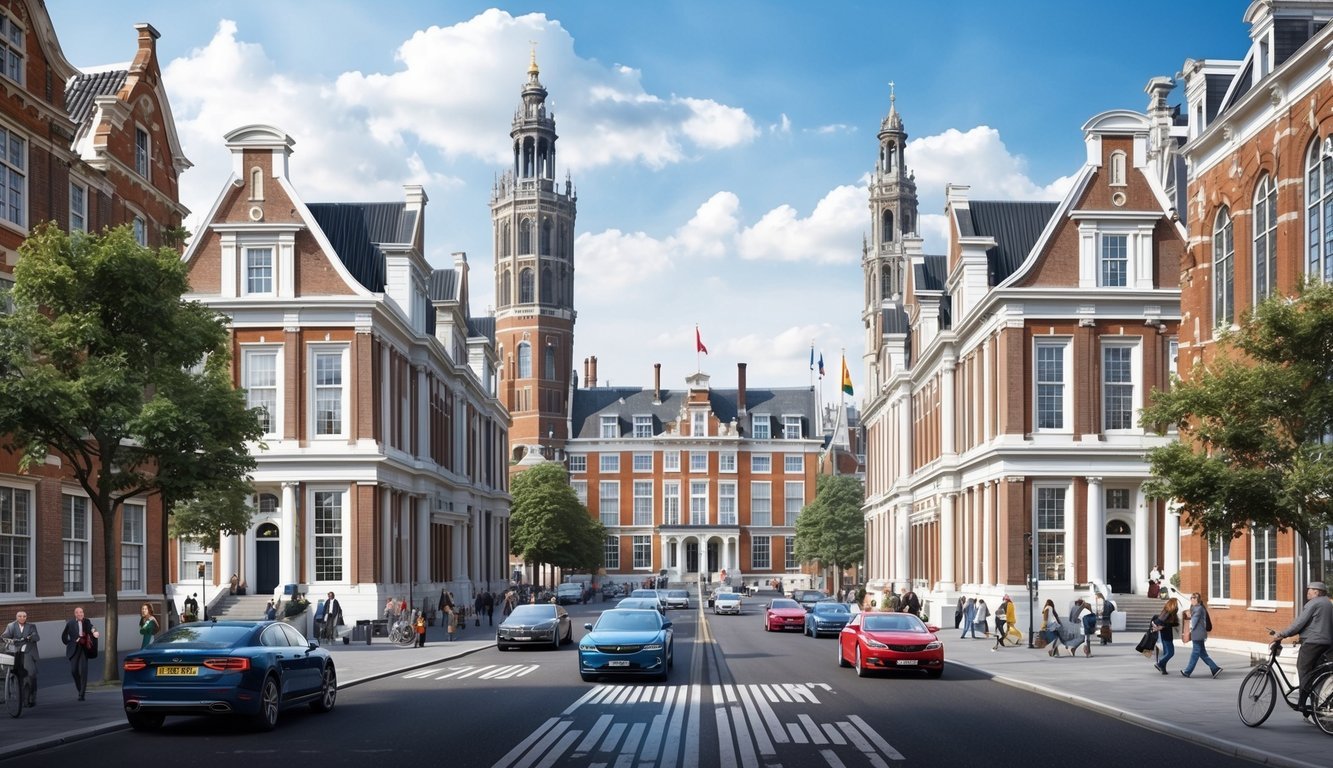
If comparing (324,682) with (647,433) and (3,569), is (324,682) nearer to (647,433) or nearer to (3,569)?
(3,569)

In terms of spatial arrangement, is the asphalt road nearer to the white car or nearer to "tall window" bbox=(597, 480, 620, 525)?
the white car

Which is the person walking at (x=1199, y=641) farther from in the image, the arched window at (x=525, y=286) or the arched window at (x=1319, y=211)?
the arched window at (x=525, y=286)

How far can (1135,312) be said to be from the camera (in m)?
51.9

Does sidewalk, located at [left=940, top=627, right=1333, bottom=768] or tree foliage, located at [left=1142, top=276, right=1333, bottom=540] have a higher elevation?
tree foliage, located at [left=1142, top=276, right=1333, bottom=540]

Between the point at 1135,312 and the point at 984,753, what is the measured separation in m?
38.3

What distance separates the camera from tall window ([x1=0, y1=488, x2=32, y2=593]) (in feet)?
101


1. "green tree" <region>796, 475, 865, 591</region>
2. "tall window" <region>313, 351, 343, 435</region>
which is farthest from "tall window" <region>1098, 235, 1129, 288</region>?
"green tree" <region>796, 475, 865, 591</region>

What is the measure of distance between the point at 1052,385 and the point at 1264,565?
820 inches

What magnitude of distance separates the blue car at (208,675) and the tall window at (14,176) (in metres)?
14.9

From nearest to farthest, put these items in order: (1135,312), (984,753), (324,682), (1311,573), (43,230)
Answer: (984,753)
(324,682)
(1311,573)
(43,230)
(1135,312)

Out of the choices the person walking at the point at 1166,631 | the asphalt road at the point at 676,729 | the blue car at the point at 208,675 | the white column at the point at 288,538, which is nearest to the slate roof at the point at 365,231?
the white column at the point at 288,538

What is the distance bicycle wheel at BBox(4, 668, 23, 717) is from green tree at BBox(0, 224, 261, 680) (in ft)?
13.8

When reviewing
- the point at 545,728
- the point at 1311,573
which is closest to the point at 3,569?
the point at 545,728

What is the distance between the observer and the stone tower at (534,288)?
5349 inches
